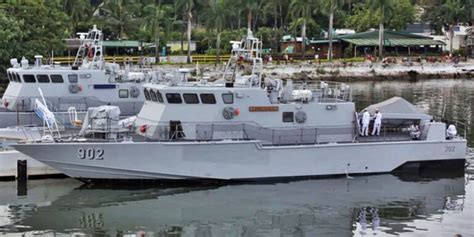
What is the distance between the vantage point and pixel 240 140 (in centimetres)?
3791

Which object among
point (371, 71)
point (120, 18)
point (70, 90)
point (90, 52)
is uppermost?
A: point (120, 18)

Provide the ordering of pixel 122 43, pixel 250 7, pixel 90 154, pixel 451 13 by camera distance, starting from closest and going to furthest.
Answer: pixel 90 154, pixel 122 43, pixel 250 7, pixel 451 13

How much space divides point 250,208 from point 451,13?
89.8m

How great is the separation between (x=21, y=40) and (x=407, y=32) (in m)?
61.8

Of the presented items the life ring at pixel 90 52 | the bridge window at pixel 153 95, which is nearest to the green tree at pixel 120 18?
the life ring at pixel 90 52

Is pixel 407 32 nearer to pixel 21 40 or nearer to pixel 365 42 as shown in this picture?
pixel 365 42

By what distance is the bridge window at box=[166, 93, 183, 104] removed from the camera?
37688 millimetres

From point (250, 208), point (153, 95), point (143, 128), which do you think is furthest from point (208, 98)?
point (250, 208)

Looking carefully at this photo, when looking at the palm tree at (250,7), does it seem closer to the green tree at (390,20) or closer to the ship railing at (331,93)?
the green tree at (390,20)

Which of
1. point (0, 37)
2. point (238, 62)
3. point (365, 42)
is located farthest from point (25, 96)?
point (365, 42)

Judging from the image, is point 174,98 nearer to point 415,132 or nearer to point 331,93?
point 331,93

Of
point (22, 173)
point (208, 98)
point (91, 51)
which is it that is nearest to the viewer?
point (208, 98)

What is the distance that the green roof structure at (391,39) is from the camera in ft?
364

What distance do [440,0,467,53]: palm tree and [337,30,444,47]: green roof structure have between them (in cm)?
396
